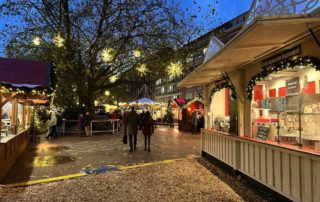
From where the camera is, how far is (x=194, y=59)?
18.7 metres

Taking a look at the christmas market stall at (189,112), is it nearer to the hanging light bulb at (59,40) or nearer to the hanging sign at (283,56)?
the hanging light bulb at (59,40)

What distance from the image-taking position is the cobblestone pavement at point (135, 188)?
207 inches

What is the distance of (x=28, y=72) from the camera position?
7.54 metres

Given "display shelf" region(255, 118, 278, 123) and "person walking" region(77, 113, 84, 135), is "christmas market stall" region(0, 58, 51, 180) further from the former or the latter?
"person walking" region(77, 113, 84, 135)

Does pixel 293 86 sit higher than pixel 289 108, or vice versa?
pixel 293 86

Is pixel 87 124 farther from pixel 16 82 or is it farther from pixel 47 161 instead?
pixel 16 82

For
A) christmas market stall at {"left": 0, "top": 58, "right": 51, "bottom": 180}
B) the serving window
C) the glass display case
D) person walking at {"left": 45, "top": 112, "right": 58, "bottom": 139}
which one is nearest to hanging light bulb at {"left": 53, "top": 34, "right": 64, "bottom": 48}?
person walking at {"left": 45, "top": 112, "right": 58, "bottom": 139}

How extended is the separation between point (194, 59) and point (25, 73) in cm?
1295

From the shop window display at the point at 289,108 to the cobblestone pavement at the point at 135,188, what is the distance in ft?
4.77

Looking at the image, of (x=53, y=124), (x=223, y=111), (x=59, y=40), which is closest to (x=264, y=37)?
(x=223, y=111)

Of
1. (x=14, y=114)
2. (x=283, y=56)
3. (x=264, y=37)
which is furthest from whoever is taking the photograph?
(x=14, y=114)

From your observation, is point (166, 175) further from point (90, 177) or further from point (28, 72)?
point (28, 72)

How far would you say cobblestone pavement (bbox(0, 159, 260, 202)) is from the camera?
526 centimetres

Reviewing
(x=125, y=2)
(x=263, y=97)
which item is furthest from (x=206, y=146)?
(x=125, y=2)
